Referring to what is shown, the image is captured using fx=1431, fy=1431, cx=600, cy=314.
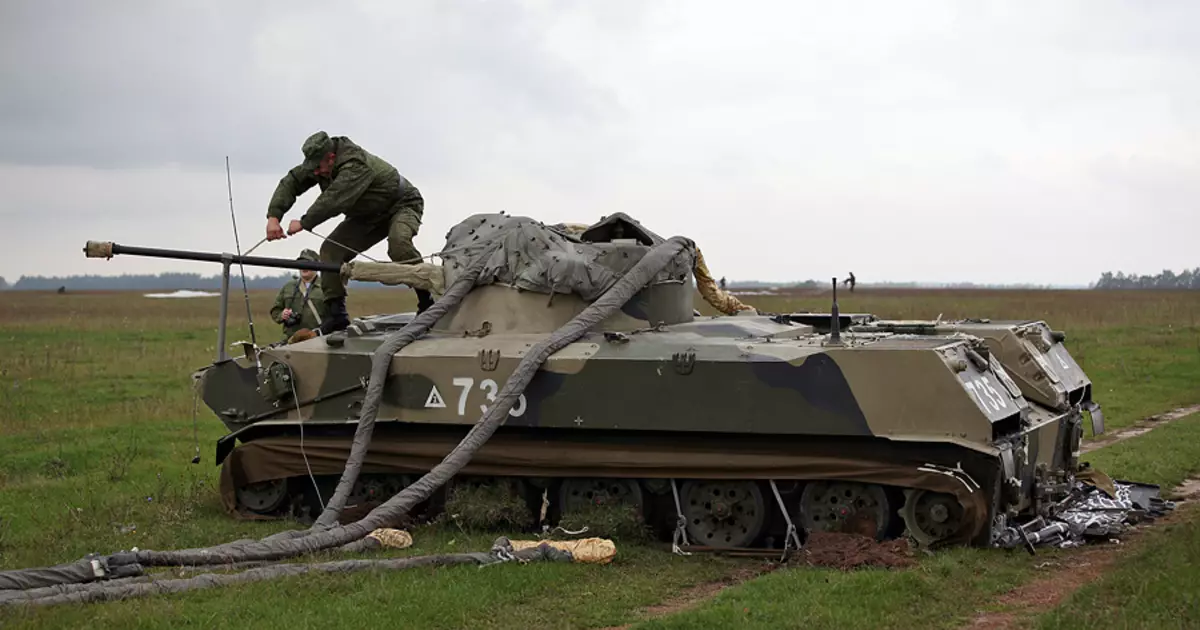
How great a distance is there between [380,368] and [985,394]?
5.65m

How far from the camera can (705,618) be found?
949 centimetres

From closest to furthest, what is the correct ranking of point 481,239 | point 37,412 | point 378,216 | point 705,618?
1. point 705,618
2. point 481,239
3. point 378,216
4. point 37,412

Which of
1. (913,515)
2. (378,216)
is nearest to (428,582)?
(913,515)

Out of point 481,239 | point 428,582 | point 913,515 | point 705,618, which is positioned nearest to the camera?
point 705,618

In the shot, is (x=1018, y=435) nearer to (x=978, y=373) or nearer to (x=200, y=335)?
(x=978, y=373)

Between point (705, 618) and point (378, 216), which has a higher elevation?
point (378, 216)

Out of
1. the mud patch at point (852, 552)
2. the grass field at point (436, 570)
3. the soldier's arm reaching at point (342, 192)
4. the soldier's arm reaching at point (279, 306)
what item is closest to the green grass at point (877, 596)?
the grass field at point (436, 570)

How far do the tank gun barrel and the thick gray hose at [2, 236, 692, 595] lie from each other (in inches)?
64.6

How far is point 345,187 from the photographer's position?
51.3 feet

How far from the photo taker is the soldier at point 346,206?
15648mm

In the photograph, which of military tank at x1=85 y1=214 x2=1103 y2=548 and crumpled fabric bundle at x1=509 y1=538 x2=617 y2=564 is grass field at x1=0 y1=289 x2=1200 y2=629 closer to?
crumpled fabric bundle at x1=509 y1=538 x2=617 y2=564

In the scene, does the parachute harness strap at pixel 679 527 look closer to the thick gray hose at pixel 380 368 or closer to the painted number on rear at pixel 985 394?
the painted number on rear at pixel 985 394

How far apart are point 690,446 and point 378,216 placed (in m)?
5.22

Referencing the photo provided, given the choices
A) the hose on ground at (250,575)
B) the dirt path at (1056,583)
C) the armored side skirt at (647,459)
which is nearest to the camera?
the dirt path at (1056,583)
